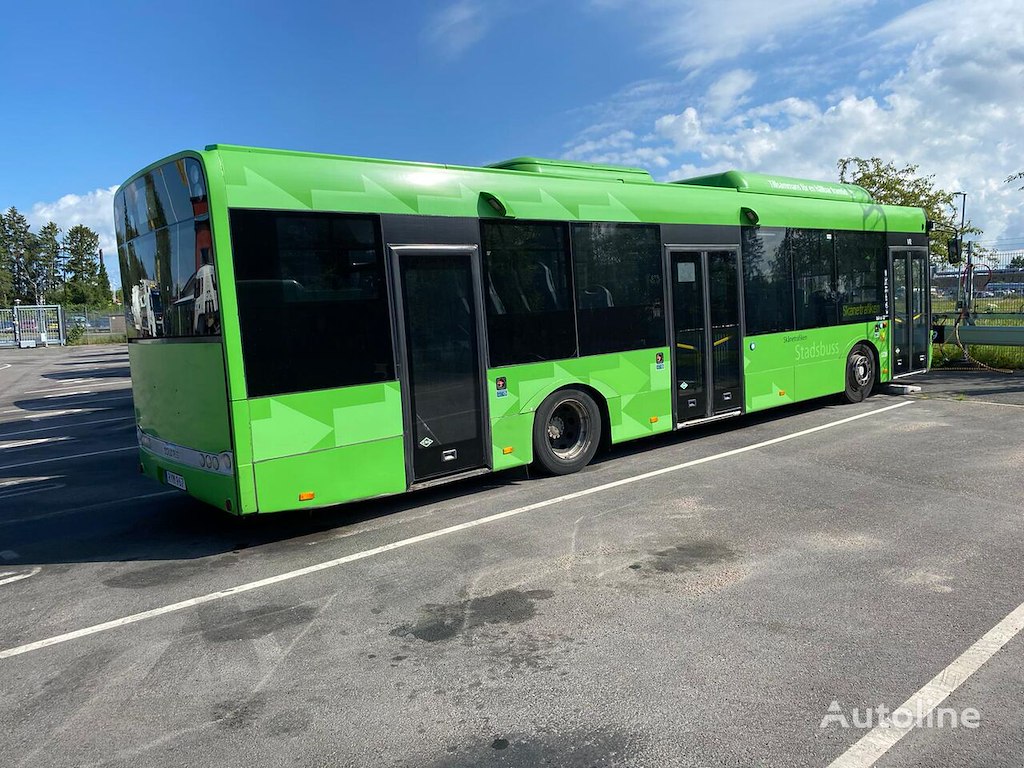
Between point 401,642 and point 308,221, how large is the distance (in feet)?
11.6

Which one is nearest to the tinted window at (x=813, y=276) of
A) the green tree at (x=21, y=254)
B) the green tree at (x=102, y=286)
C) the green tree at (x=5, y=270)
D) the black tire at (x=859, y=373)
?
the black tire at (x=859, y=373)

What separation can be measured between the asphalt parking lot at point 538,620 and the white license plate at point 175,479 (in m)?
0.50

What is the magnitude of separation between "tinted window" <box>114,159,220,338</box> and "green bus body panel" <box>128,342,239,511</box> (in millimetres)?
201

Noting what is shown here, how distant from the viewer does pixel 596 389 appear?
27.1 ft

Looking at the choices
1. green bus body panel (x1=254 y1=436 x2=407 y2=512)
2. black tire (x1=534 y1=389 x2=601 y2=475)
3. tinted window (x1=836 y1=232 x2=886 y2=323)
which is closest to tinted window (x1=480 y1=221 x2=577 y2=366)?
black tire (x1=534 y1=389 x2=601 y2=475)

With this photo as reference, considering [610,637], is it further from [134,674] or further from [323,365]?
[323,365]

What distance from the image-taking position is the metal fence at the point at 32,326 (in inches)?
1812

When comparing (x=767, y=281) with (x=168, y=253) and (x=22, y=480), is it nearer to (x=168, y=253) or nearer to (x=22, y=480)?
(x=168, y=253)

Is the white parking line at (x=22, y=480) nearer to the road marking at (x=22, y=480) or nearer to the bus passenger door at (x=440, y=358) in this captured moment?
the road marking at (x=22, y=480)

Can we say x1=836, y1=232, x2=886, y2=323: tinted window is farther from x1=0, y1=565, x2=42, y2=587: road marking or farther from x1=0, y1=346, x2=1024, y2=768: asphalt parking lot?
x1=0, y1=565, x2=42, y2=587: road marking

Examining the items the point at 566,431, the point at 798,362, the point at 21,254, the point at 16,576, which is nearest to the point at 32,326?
the point at 16,576

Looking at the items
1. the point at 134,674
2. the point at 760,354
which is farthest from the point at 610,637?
the point at 760,354

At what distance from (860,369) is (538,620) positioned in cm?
963

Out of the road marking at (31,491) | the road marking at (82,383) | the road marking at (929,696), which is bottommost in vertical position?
the road marking at (929,696)
